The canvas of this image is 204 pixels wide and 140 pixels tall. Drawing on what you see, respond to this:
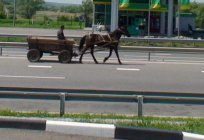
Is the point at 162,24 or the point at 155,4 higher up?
Answer: the point at 155,4

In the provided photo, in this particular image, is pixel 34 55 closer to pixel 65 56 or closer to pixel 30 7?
pixel 65 56

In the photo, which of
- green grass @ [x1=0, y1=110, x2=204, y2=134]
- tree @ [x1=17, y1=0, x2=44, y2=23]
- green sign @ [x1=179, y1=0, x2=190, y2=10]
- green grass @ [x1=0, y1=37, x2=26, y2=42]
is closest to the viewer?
green grass @ [x1=0, y1=110, x2=204, y2=134]

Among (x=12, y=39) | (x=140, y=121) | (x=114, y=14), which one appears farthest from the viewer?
(x=114, y=14)

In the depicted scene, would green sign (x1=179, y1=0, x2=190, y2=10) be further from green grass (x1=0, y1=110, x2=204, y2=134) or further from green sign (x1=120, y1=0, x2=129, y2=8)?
green grass (x1=0, y1=110, x2=204, y2=134)

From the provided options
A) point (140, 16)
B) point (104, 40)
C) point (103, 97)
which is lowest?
point (103, 97)

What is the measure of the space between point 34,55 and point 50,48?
0.74m

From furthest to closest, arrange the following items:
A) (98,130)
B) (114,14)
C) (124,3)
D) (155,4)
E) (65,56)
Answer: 1. (114,14)
2. (124,3)
3. (155,4)
4. (65,56)
5. (98,130)

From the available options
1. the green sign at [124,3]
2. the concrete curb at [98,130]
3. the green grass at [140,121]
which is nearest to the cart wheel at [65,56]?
the green grass at [140,121]

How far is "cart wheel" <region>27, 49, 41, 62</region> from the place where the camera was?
25.8 metres

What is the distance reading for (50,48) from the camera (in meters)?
25.8

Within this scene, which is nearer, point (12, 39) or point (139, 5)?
point (12, 39)

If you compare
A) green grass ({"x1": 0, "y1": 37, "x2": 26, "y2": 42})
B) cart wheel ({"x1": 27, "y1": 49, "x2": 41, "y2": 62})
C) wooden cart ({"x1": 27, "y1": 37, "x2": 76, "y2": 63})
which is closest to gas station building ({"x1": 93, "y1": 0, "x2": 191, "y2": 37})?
green grass ({"x1": 0, "y1": 37, "x2": 26, "y2": 42})

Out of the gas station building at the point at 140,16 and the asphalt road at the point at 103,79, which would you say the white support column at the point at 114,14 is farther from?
the asphalt road at the point at 103,79

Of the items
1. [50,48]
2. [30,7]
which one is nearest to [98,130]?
[50,48]
